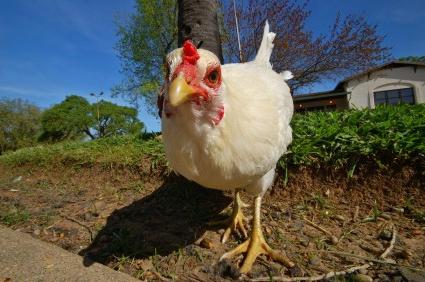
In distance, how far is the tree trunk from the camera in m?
4.16

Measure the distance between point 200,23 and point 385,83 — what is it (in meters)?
21.7

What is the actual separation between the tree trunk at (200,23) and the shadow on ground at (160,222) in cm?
189

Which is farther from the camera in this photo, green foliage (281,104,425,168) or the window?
the window

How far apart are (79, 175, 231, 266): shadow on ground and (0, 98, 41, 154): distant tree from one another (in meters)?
22.9

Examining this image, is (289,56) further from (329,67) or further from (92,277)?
(92,277)

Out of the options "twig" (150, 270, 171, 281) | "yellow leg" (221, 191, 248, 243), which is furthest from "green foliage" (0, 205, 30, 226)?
"yellow leg" (221, 191, 248, 243)

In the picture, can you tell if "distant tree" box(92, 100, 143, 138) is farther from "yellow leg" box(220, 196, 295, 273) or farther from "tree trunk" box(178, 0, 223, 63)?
"yellow leg" box(220, 196, 295, 273)

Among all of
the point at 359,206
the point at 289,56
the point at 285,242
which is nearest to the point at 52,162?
the point at 285,242

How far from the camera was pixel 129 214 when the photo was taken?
304cm

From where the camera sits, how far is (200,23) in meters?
4.18

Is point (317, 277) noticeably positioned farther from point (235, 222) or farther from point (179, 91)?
point (179, 91)

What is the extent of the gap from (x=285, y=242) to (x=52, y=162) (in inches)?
172

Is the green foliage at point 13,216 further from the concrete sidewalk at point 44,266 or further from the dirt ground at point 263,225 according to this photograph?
the concrete sidewalk at point 44,266

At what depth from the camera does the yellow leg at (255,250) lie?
6.95 feet
